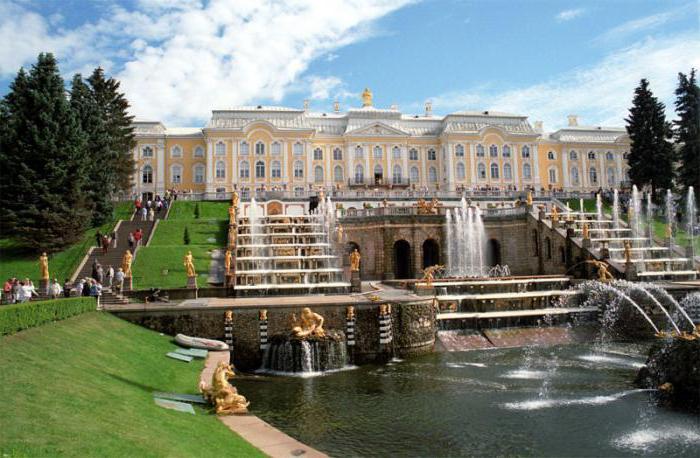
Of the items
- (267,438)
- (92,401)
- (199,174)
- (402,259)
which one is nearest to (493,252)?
(402,259)

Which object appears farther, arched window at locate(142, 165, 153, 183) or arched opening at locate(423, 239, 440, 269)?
arched window at locate(142, 165, 153, 183)

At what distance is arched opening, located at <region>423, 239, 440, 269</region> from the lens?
44406 mm

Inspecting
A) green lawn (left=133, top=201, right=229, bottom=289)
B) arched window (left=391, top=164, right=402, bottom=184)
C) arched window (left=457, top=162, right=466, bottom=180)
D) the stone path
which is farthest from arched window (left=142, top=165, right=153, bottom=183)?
the stone path

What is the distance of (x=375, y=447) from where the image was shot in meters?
12.6

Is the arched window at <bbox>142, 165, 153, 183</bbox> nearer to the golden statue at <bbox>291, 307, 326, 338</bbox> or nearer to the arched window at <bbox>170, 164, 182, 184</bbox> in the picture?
the arched window at <bbox>170, 164, 182, 184</bbox>

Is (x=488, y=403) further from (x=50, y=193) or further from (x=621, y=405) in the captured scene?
(x=50, y=193)

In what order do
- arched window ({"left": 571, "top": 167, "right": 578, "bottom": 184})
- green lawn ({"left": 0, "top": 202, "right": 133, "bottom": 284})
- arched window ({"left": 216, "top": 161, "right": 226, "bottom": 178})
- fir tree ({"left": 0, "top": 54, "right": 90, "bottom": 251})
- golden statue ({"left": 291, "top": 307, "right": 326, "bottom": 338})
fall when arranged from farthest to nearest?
arched window ({"left": 571, "top": 167, "right": 578, "bottom": 184}) < arched window ({"left": 216, "top": 161, "right": 226, "bottom": 178}) < fir tree ({"left": 0, "top": 54, "right": 90, "bottom": 251}) < green lawn ({"left": 0, "top": 202, "right": 133, "bottom": 284}) < golden statue ({"left": 291, "top": 307, "right": 326, "bottom": 338})

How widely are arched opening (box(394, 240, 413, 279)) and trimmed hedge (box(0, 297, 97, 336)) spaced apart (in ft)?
88.2

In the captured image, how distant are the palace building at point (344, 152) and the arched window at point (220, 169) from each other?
0.42 ft

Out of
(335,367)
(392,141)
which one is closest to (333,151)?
(392,141)

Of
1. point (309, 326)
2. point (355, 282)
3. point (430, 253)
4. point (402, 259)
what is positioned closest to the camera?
point (309, 326)

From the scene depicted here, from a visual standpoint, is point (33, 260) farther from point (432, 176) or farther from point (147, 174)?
point (432, 176)

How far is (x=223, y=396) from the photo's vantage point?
1375 cm

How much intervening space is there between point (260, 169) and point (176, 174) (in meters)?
11.6
